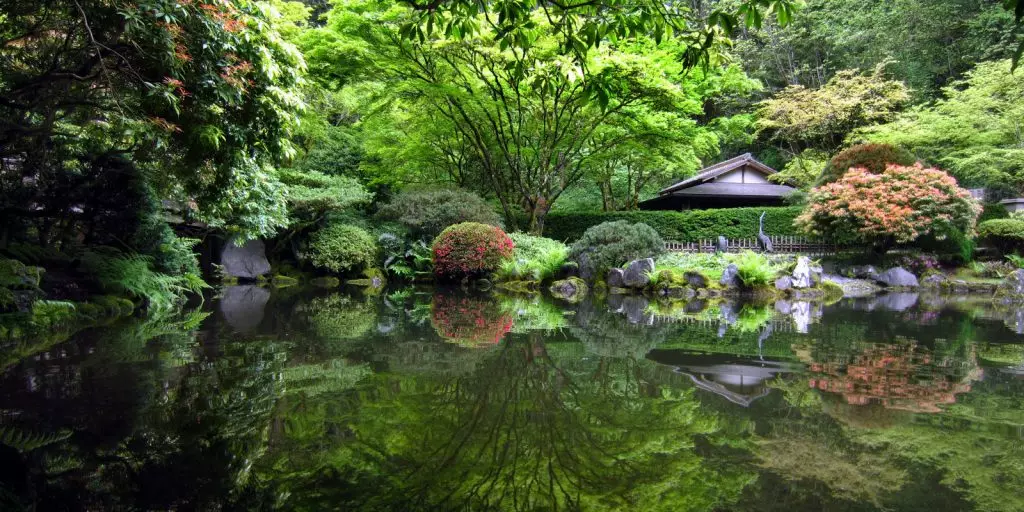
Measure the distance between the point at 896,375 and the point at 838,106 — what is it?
1907 cm

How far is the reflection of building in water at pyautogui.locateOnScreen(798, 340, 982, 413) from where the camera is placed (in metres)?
2.88

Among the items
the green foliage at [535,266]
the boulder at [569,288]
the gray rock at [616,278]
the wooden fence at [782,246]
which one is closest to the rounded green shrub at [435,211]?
the green foliage at [535,266]

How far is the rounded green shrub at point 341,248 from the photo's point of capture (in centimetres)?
1454

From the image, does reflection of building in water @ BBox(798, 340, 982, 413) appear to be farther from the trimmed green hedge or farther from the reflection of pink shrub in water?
the trimmed green hedge

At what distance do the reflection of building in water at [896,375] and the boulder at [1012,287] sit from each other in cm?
947

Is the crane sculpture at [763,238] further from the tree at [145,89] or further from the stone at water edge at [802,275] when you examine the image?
the tree at [145,89]

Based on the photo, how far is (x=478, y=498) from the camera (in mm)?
1715

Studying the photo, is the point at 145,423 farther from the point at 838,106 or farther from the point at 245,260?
the point at 838,106

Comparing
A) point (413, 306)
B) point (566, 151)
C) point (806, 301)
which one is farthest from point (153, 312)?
point (566, 151)

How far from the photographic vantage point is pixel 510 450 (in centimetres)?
209

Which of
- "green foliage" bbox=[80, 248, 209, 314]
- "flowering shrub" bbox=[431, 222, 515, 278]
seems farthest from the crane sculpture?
"green foliage" bbox=[80, 248, 209, 314]

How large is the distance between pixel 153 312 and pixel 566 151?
37.7 feet

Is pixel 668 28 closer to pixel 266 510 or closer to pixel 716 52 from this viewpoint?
pixel 716 52

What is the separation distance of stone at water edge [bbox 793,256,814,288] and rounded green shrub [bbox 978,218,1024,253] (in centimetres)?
752
